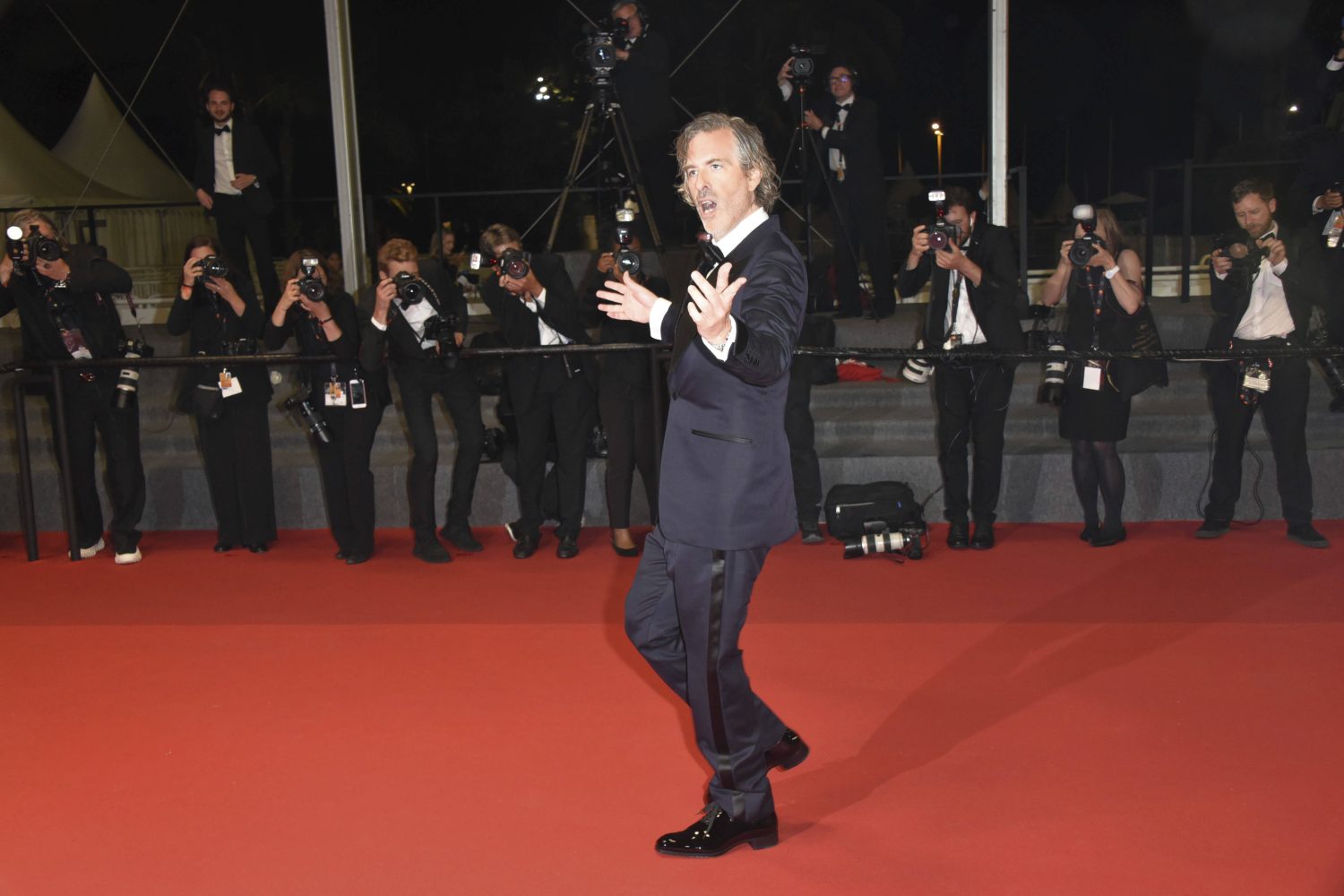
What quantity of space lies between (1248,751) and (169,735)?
3.17 meters

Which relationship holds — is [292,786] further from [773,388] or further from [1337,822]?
[1337,822]

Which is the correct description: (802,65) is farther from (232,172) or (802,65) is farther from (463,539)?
(232,172)

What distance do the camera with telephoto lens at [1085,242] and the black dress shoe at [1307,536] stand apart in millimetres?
1582

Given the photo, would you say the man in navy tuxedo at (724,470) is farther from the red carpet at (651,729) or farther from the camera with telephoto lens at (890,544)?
the camera with telephoto lens at (890,544)

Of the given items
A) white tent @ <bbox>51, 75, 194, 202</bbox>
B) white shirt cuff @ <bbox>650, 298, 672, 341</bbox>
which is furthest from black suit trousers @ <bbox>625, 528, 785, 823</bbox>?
white tent @ <bbox>51, 75, 194, 202</bbox>

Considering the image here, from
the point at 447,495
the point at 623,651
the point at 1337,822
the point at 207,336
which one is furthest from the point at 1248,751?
the point at 207,336

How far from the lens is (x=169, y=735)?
3939mm

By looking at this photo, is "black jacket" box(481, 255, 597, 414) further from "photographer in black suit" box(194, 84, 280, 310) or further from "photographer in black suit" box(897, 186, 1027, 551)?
"photographer in black suit" box(194, 84, 280, 310)

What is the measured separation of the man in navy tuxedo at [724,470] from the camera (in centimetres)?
283

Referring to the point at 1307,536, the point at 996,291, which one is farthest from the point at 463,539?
the point at 1307,536

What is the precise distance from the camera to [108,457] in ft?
21.0

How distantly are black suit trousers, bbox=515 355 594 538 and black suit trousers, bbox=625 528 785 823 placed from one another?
301 cm

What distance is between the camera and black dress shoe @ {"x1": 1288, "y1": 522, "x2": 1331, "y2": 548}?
18.9 ft

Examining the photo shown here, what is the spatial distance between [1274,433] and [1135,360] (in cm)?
76
